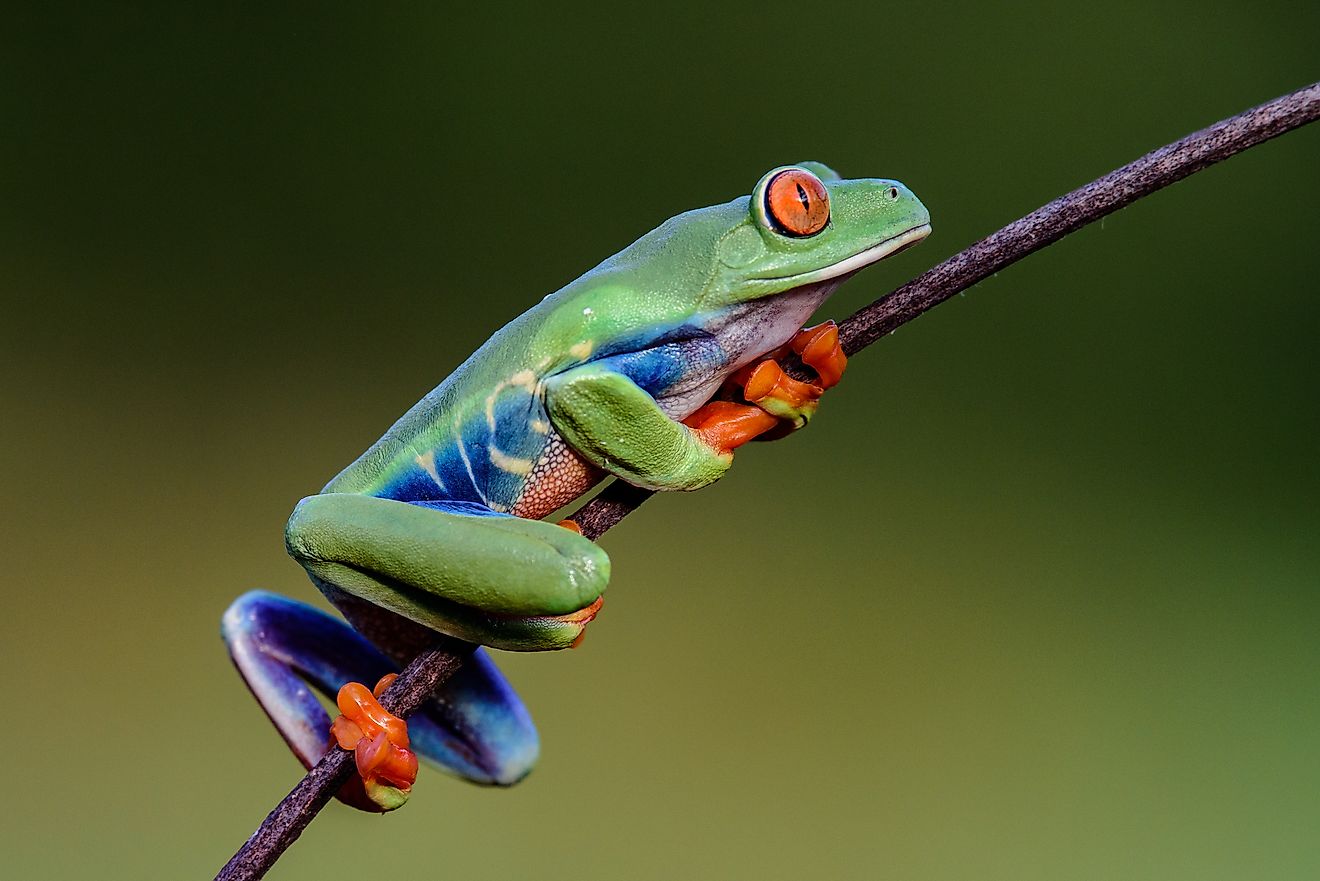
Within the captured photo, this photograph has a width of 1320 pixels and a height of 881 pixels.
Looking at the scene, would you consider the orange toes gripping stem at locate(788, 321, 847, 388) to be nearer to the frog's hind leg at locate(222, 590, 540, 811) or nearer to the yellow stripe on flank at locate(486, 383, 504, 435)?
the yellow stripe on flank at locate(486, 383, 504, 435)

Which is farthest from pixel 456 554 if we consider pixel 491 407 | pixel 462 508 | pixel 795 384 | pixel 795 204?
pixel 795 204

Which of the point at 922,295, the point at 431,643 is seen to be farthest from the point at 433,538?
the point at 922,295

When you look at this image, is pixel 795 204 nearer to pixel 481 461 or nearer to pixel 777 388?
pixel 777 388

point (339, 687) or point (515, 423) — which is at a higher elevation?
point (515, 423)

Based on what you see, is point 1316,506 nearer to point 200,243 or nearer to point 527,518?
point 527,518

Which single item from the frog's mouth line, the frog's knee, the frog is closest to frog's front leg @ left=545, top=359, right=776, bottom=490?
the frog

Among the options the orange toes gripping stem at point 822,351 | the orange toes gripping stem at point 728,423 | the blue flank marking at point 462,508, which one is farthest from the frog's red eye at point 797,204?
the blue flank marking at point 462,508
